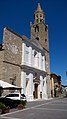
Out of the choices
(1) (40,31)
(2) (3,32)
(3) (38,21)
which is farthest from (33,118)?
(3) (38,21)

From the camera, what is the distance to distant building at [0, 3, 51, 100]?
32.2m

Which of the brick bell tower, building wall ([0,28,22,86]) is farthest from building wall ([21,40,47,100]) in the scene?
the brick bell tower

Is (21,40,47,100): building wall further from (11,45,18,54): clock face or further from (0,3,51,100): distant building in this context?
(11,45,18,54): clock face

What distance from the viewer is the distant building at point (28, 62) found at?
3216cm

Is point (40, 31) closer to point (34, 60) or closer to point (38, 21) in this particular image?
point (38, 21)

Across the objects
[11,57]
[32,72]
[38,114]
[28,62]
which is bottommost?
[38,114]

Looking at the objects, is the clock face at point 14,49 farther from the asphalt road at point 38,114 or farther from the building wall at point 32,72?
the asphalt road at point 38,114

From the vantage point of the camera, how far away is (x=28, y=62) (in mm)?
38938

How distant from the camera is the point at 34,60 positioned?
4288cm

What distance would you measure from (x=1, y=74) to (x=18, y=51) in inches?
285

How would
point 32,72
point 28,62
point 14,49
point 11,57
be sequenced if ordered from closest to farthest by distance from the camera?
point 11,57, point 14,49, point 28,62, point 32,72

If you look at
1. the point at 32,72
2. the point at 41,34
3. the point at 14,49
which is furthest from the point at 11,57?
the point at 41,34

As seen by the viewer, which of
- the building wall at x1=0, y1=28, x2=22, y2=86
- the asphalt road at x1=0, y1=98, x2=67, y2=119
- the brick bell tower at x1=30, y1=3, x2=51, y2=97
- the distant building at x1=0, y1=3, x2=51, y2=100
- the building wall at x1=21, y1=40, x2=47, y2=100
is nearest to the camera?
the asphalt road at x1=0, y1=98, x2=67, y2=119

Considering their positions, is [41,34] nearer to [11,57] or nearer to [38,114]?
[11,57]
